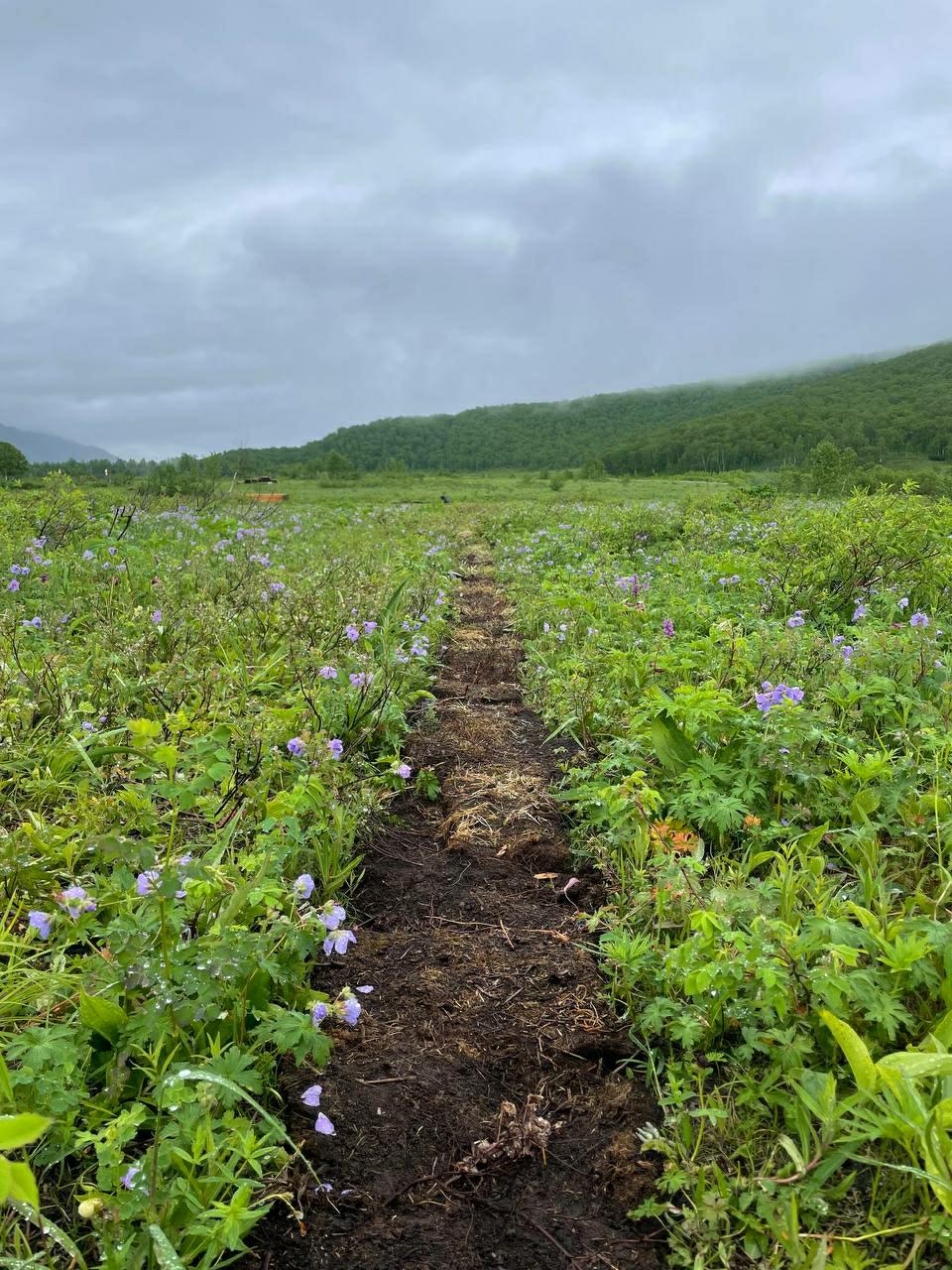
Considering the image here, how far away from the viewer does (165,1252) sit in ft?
4.17

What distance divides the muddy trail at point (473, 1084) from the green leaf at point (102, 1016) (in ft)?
1.42

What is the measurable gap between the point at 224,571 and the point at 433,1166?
5562 millimetres

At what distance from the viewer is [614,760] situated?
3.18 meters

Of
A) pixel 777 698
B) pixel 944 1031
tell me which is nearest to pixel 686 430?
pixel 777 698

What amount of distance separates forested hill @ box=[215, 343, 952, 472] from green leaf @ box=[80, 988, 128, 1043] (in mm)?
65466

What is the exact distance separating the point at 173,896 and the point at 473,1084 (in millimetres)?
906

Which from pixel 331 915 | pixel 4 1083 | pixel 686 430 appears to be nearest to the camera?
pixel 4 1083

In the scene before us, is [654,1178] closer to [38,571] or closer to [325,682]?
[325,682]

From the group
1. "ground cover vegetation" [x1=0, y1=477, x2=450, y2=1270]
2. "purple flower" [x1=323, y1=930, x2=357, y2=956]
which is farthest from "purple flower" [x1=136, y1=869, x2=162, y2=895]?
"purple flower" [x1=323, y1=930, x2=357, y2=956]

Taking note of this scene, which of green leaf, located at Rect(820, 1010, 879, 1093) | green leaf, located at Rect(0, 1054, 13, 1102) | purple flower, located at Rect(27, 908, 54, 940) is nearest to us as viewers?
green leaf, located at Rect(0, 1054, 13, 1102)

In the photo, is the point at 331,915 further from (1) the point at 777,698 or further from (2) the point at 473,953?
(1) the point at 777,698

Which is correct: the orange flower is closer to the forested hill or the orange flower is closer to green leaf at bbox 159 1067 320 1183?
green leaf at bbox 159 1067 320 1183

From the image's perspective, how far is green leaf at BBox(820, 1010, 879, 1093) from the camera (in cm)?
154

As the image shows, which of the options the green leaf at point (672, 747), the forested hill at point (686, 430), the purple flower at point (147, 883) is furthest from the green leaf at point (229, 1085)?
the forested hill at point (686, 430)
